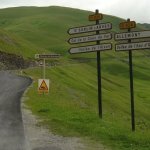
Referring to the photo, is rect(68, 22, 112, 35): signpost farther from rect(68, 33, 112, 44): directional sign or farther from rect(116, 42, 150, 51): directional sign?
rect(116, 42, 150, 51): directional sign

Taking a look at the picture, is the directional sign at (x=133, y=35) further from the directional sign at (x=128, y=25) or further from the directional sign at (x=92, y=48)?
the directional sign at (x=92, y=48)

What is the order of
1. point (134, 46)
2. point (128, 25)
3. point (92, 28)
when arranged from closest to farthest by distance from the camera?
point (134, 46), point (128, 25), point (92, 28)

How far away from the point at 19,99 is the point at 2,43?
96107 millimetres

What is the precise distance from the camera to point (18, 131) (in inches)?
837

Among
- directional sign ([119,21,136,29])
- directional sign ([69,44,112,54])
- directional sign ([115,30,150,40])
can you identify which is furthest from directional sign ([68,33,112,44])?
directional sign ([119,21,136,29])

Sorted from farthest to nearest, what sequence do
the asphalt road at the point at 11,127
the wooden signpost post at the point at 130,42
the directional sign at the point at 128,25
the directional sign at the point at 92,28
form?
the directional sign at the point at 92,28 → the directional sign at the point at 128,25 → the wooden signpost post at the point at 130,42 → the asphalt road at the point at 11,127

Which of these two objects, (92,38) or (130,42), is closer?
(130,42)

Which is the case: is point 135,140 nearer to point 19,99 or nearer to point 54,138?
point 54,138

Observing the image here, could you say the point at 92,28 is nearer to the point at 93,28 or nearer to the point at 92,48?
the point at 93,28

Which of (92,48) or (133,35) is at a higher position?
(133,35)

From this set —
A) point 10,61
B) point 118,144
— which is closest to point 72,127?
point 118,144

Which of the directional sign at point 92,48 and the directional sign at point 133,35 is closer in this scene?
the directional sign at point 133,35

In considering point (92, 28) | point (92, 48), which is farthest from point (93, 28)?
point (92, 48)

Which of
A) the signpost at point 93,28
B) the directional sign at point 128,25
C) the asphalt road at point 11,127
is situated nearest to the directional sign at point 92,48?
the signpost at point 93,28
